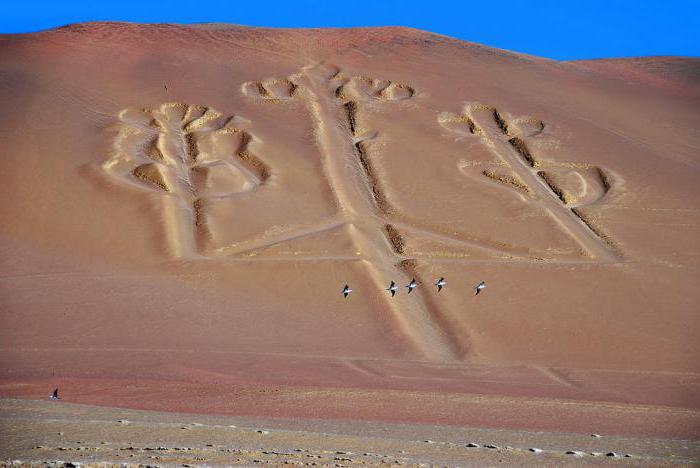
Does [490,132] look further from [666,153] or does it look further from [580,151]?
[666,153]

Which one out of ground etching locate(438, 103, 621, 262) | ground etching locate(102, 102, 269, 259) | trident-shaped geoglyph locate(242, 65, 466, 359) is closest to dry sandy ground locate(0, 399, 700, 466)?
trident-shaped geoglyph locate(242, 65, 466, 359)

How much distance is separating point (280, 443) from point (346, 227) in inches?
617

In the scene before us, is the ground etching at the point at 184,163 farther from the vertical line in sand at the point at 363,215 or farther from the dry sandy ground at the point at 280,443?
the dry sandy ground at the point at 280,443

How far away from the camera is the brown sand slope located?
16062 millimetres

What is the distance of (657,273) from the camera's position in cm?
2442

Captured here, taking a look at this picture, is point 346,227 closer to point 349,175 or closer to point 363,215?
point 363,215

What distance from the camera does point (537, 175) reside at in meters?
30.0

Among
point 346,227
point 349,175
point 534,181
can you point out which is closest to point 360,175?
point 349,175

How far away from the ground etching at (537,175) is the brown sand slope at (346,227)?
11 cm

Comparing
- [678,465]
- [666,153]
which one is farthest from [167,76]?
[678,465]

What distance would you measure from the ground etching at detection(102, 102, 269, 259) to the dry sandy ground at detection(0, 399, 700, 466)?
12690 millimetres

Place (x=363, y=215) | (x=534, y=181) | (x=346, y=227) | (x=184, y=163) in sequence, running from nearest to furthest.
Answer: (x=346, y=227) → (x=363, y=215) → (x=184, y=163) → (x=534, y=181)

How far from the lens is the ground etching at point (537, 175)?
26.5 metres

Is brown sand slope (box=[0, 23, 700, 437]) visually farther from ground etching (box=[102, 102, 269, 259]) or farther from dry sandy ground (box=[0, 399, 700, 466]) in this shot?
dry sandy ground (box=[0, 399, 700, 466])
